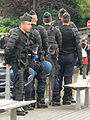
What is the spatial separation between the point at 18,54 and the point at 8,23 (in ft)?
143

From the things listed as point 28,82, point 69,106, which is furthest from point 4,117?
point 69,106

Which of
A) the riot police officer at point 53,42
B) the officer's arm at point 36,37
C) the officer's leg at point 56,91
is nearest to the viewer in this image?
the officer's arm at point 36,37

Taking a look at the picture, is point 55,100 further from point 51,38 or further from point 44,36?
point 44,36

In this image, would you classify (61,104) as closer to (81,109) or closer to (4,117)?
(81,109)

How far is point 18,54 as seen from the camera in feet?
32.4

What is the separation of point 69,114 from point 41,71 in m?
1.24

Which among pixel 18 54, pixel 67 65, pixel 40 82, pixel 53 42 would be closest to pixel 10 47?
pixel 18 54

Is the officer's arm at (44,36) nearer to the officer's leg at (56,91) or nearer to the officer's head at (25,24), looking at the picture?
the officer's leg at (56,91)

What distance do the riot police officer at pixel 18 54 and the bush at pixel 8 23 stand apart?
4056cm

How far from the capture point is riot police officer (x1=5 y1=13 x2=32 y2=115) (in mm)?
9836

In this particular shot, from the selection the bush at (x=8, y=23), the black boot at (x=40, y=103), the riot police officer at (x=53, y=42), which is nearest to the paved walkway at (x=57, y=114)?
the black boot at (x=40, y=103)

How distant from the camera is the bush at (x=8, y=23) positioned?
2022 inches

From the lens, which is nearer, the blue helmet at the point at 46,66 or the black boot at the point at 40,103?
the blue helmet at the point at 46,66

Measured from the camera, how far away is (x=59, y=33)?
11.9 metres
